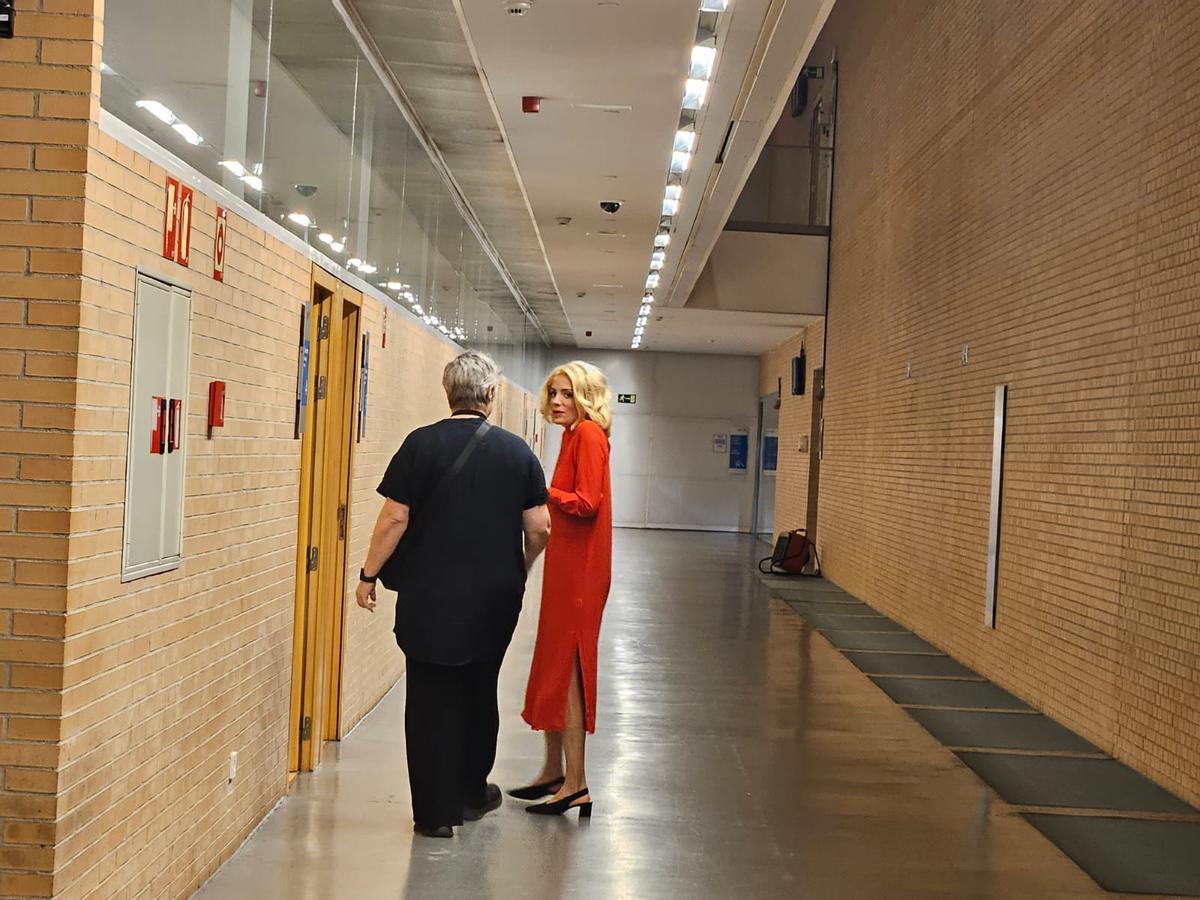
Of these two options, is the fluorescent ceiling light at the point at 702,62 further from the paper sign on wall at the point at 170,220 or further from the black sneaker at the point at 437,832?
the black sneaker at the point at 437,832

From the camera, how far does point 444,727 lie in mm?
4168

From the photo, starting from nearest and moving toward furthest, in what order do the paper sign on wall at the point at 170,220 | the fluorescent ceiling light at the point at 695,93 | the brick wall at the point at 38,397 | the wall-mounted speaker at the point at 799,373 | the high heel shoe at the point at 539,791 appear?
the brick wall at the point at 38,397, the paper sign on wall at the point at 170,220, the high heel shoe at the point at 539,791, the fluorescent ceiling light at the point at 695,93, the wall-mounted speaker at the point at 799,373

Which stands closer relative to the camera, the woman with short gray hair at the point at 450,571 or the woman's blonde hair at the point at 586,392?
the woman with short gray hair at the point at 450,571

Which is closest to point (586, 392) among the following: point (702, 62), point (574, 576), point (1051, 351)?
point (574, 576)

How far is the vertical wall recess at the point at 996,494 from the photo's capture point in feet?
26.5

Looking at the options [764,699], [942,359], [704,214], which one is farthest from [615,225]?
[764,699]

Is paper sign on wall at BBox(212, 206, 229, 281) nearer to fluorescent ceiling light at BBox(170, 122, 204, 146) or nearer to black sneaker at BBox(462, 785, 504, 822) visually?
fluorescent ceiling light at BBox(170, 122, 204, 146)

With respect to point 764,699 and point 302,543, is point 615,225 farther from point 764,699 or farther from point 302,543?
point 302,543

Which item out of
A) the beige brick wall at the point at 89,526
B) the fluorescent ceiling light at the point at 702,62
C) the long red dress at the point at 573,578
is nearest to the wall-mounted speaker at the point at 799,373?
the fluorescent ceiling light at the point at 702,62

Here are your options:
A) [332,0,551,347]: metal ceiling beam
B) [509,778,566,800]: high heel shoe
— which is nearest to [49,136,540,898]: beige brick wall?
[509,778,566,800]: high heel shoe

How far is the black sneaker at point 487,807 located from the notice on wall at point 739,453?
1905cm

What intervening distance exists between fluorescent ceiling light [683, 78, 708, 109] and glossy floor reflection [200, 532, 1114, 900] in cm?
320

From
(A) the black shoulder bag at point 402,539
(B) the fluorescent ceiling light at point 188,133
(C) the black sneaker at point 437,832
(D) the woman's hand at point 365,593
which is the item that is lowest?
(C) the black sneaker at point 437,832

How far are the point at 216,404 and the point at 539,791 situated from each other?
6.93 ft
